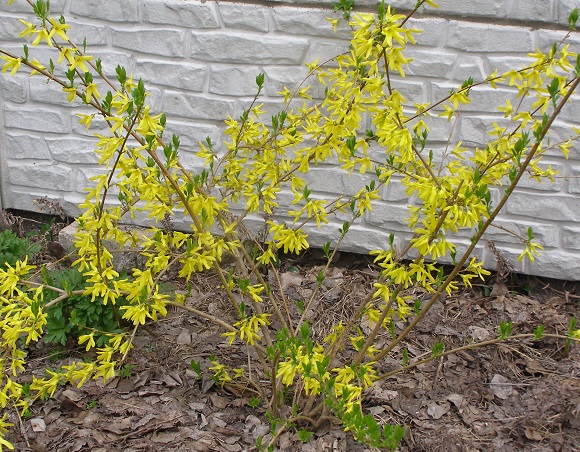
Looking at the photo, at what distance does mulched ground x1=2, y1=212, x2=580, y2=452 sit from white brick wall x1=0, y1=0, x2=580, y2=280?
0.42 meters

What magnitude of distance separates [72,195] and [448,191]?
2.28 meters

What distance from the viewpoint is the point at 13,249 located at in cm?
292

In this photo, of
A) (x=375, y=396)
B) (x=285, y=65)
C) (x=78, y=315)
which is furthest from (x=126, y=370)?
(x=285, y=65)

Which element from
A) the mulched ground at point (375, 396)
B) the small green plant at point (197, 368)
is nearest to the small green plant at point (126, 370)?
the mulched ground at point (375, 396)

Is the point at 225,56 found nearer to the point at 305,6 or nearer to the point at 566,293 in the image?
the point at 305,6

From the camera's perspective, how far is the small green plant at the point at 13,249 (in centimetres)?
286

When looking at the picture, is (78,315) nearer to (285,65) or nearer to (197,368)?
(197,368)

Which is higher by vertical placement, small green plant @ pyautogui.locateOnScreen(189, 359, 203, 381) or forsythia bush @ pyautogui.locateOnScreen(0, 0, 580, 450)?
forsythia bush @ pyautogui.locateOnScreen(0, 0, 580, 450)

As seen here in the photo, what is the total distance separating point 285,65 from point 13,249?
62.1 inches

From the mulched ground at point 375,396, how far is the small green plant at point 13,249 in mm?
517

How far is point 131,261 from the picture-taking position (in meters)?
2.98

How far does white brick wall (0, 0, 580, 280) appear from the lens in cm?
267

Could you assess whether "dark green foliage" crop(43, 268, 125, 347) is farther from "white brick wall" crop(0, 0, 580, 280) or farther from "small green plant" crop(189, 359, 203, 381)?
"white brick wall" crop(0, 0, 580, 280)

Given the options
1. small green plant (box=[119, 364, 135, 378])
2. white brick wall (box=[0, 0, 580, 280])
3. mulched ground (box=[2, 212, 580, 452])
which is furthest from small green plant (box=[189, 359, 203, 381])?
white brick wall (box=[0, 0, 580, 280])
